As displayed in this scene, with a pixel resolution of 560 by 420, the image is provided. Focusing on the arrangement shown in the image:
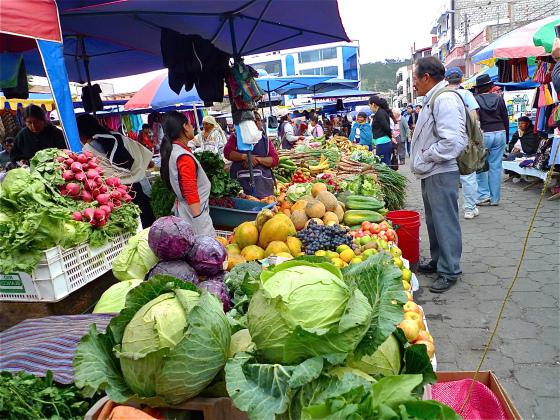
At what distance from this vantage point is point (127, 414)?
1.34 metres

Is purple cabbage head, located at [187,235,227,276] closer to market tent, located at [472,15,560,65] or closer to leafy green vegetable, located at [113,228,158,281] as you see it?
leafy green vegetable, located at [113,228,158,281]

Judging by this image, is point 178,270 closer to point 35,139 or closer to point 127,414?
point 127,414

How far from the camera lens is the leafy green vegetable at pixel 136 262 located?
251 cm

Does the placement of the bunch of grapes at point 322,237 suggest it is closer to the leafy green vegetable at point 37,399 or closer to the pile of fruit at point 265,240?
the pile of fruit at point 265,240

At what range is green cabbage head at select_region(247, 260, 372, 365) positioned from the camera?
1.26 m

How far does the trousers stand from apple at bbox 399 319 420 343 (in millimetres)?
2116

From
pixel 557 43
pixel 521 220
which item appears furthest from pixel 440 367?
pixel 521 220

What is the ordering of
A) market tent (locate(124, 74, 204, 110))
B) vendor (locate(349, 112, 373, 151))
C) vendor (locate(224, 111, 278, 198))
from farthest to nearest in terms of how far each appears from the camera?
1. vendor (locate(349, 112, 373, 151))
2. market tent (locate(124, 74, 204, 110))
3. vendor (locate(224, 111, 278, 198))

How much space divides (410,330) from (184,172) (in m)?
2.38

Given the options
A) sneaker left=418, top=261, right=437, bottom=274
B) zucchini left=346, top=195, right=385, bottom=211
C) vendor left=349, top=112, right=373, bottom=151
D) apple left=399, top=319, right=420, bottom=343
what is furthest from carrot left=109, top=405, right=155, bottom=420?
vendor left=349, top=112, right=373, bottom=151

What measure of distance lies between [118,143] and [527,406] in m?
4.52

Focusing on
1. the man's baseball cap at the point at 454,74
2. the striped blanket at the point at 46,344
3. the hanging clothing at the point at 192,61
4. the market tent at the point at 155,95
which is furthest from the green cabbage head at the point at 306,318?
the market tent at the point at 155,95

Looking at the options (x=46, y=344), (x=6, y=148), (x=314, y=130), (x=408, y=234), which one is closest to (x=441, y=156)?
(x=408, y=234)

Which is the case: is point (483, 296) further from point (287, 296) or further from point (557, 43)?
point (287, 296)
